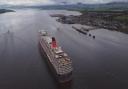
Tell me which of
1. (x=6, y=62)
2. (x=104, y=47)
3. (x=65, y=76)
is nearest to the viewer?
(x=65, y=76)

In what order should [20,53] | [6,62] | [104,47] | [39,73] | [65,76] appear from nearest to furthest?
[65,76] → [39,73] → [6,62] → [20,53] → [104,47]

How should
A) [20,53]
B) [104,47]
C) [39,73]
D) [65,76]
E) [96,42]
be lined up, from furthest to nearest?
[96,42] → [104,47] → [20,53] → [39,73] → [65,76]

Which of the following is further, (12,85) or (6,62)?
(6,62)

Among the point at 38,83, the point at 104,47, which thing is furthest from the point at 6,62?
the point at 104,47

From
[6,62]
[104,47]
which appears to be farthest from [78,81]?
[104,47]

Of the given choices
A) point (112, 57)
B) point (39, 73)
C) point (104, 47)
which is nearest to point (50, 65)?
Result: point (39, 73)

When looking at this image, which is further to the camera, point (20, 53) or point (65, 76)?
point (20, 53)

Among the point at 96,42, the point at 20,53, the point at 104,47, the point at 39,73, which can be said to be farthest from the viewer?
the point at 96,42

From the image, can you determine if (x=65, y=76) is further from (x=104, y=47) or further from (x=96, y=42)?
(x=96, y=42)

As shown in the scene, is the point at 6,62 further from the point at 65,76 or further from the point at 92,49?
the point at 92,49
